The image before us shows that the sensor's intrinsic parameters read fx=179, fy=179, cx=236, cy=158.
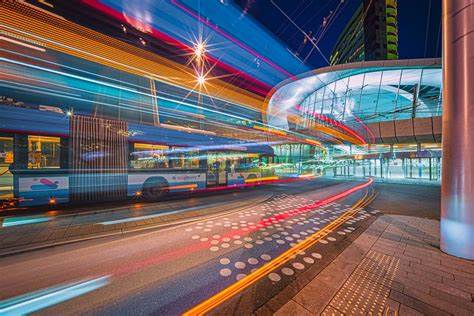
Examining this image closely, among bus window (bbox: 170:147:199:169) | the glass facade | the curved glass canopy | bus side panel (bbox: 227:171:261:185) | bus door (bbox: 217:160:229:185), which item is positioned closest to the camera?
bus window (bbox: 170:147:199:169)

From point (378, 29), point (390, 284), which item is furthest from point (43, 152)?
point (378, 29)

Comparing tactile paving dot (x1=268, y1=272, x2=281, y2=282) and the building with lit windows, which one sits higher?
the building with lit windows

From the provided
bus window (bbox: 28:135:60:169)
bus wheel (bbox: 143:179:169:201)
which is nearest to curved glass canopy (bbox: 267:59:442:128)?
bus wheel (bbox: 143:179:169:201)

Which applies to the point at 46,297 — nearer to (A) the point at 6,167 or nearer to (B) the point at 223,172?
(A) the point at 6,167

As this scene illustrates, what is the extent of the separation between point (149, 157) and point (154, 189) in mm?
1568

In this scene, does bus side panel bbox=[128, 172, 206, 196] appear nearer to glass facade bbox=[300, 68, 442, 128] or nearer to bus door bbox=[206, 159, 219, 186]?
bus door bbox=[206, 159, 219, 186]

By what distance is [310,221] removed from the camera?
5.75 metres

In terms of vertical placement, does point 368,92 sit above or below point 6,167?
above

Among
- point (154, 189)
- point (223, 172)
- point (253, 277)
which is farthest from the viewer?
point (223, 172)

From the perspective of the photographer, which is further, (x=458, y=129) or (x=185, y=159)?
(x=185, y=159)

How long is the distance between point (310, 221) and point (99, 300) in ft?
17.7

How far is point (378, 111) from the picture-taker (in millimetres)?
26984

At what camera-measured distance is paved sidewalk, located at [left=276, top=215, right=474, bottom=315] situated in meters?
2.18

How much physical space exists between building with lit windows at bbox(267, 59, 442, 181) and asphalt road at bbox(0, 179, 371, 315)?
1989 cm
